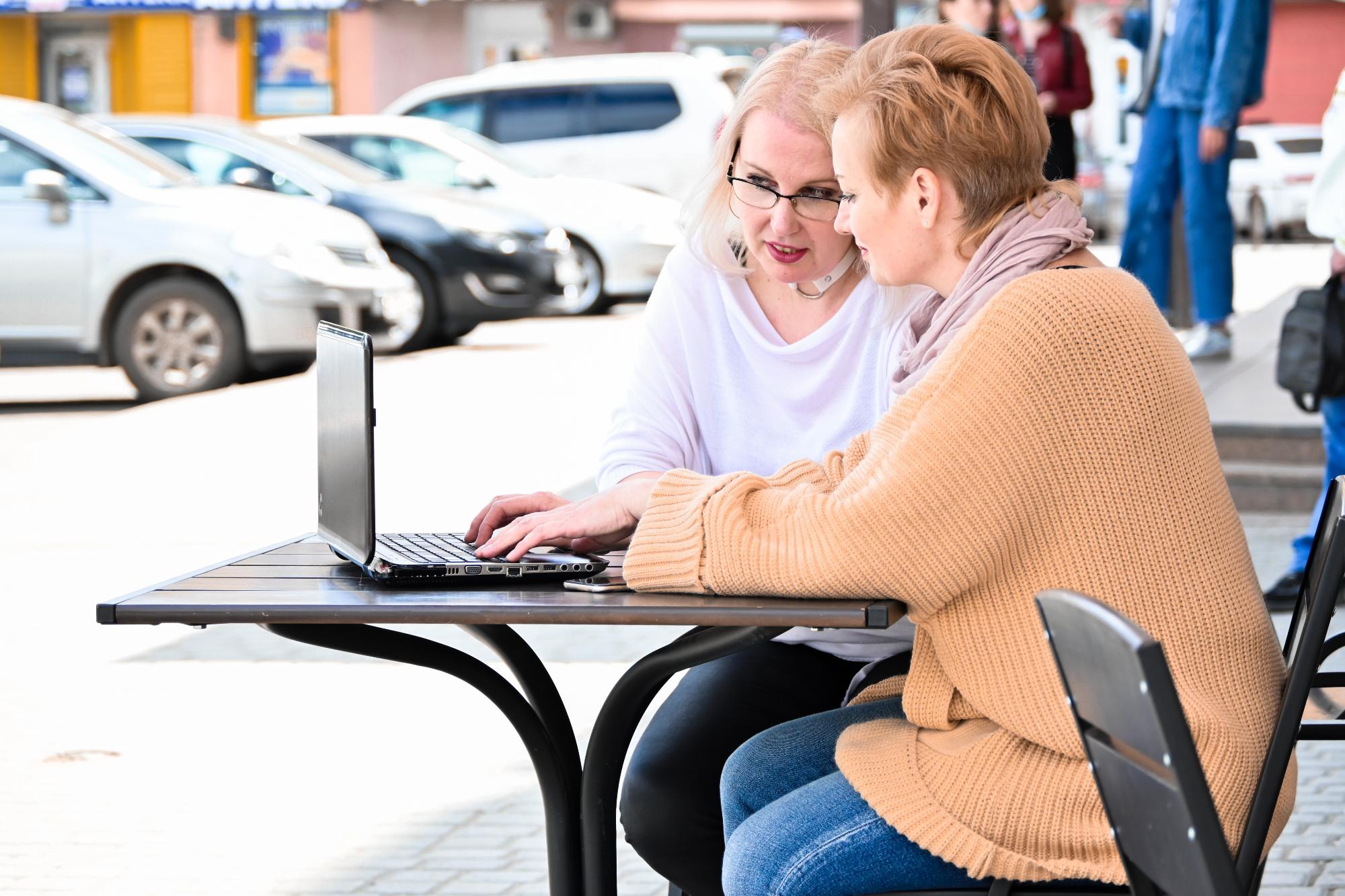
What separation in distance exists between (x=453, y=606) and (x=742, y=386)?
961mm

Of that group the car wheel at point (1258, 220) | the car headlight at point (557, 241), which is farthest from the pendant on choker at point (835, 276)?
the car wheel at point (1258, 220)

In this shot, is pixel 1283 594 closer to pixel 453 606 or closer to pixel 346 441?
pixel 346 441

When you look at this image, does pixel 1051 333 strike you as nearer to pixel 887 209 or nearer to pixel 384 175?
pixel 887 209

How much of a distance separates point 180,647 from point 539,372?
6224mm

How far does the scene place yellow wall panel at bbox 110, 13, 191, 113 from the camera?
32.6 metres

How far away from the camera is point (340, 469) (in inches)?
103

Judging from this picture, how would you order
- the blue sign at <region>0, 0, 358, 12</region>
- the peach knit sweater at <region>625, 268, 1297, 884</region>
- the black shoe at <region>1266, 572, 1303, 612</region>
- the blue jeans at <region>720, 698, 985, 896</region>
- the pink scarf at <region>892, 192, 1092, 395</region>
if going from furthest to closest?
the blue sign at <region>0, 0, 358, 12</region> → the black shoe at <region>1266, 572, 1303, 612</region> → the pink scarf at <region>892, 192, 1092, 395</region> → the blue jeans at <region>720, 698, 985, 896</region> → the peach knit sweater at <region>625, 268, 1297, 884</region>

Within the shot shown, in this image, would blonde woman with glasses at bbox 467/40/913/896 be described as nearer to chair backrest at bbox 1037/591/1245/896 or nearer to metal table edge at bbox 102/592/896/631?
metal table edge at bbox 102/592/896/631

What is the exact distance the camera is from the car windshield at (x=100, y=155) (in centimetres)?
1116

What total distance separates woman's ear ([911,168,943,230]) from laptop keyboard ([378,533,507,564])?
71 centimetres

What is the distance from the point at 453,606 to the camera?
7.29 feet

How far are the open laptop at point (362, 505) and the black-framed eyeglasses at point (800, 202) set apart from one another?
658mm

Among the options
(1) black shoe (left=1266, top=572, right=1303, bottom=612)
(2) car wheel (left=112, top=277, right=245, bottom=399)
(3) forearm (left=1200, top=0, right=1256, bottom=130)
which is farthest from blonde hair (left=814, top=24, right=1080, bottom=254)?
(2) car wheel (left=112, top=277, right=245, bottom=399)

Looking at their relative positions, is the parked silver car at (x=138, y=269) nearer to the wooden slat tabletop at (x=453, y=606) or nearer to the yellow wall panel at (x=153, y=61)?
the wooden slat tabletop at (x=453, y=606)
